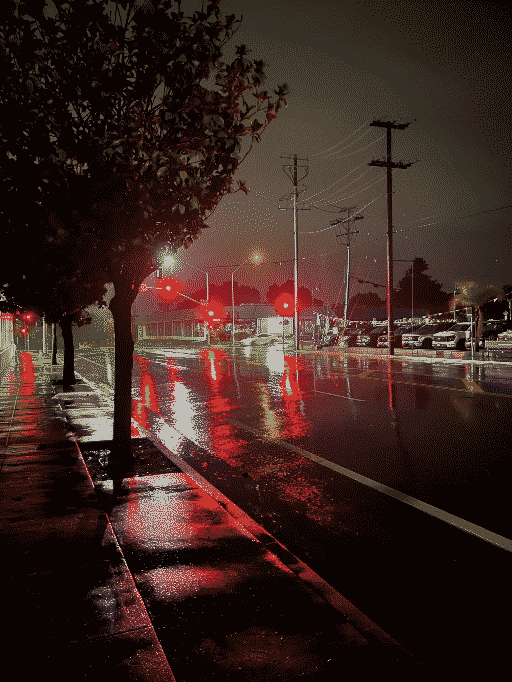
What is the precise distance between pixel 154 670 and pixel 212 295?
17384cm

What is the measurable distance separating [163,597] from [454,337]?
120 feet

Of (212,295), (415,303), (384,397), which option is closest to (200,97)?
(384,397)

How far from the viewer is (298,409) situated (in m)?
13.2

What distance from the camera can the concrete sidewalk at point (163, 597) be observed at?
302 centimetres

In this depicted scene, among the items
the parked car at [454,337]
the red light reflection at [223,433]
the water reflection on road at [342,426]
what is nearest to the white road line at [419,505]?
the water reflection on road at [342,426]

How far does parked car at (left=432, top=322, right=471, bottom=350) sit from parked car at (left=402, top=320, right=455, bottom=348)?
200 cm

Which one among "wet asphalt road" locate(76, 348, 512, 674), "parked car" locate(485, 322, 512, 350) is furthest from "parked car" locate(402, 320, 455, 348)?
"wet asphalt road" locate(76, 348, 512, 674)

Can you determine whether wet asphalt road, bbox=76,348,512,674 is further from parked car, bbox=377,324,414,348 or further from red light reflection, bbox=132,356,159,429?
parked car, bbox=377,324,414,348

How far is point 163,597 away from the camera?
3.78 meters

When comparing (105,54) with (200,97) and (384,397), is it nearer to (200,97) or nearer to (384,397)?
(200,97)

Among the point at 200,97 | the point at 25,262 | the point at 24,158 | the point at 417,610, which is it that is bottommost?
the point at 417,610

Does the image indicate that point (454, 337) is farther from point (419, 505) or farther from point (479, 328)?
point (419, 505)

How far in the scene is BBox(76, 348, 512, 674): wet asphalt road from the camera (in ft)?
12.6

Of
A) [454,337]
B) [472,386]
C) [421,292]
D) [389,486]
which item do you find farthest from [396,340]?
[421,292]
